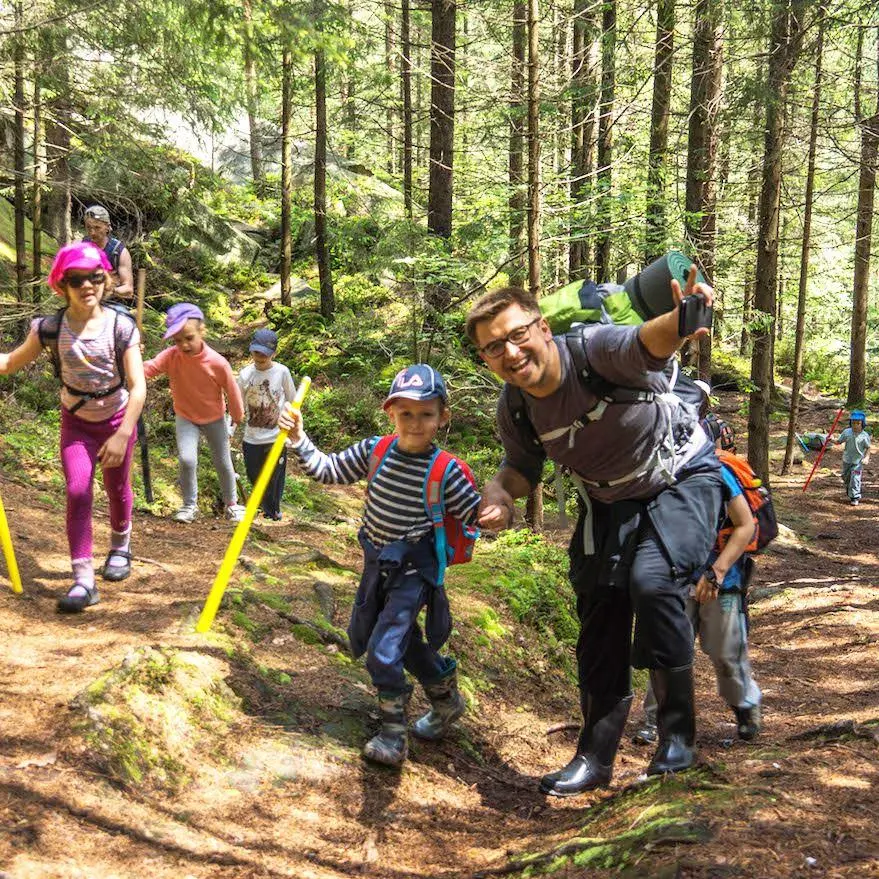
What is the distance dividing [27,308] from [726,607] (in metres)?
10.9

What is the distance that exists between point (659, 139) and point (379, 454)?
12.5m

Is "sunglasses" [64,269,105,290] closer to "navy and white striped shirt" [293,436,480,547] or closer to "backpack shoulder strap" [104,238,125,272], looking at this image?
"navy and white striped shirt" [293,436,480,547]

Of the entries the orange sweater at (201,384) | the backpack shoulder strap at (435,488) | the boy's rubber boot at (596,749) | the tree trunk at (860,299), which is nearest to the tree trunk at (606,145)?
the orange sweater at (201,384)

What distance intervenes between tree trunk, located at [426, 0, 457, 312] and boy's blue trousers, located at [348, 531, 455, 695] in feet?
33.9

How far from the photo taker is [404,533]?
4.22 meters

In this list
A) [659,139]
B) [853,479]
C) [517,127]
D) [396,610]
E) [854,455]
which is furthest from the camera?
[853,479]

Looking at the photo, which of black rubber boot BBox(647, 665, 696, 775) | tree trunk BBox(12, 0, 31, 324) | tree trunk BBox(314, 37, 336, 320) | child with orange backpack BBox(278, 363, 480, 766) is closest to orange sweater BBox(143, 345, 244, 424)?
tree trunk BBox(12, 0, 31, 324)

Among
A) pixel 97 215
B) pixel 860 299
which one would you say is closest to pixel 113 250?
pixel 97 215

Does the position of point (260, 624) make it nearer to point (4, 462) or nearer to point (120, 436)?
point (120, 436)

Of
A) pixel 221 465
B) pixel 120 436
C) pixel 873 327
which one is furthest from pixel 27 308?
pixel 873 327

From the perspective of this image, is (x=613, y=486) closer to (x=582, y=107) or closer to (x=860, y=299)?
(x=582, y=107)

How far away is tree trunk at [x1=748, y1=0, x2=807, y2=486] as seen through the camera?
10.4 meters

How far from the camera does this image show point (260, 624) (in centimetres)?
542

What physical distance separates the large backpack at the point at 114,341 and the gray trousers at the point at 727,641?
392cm
